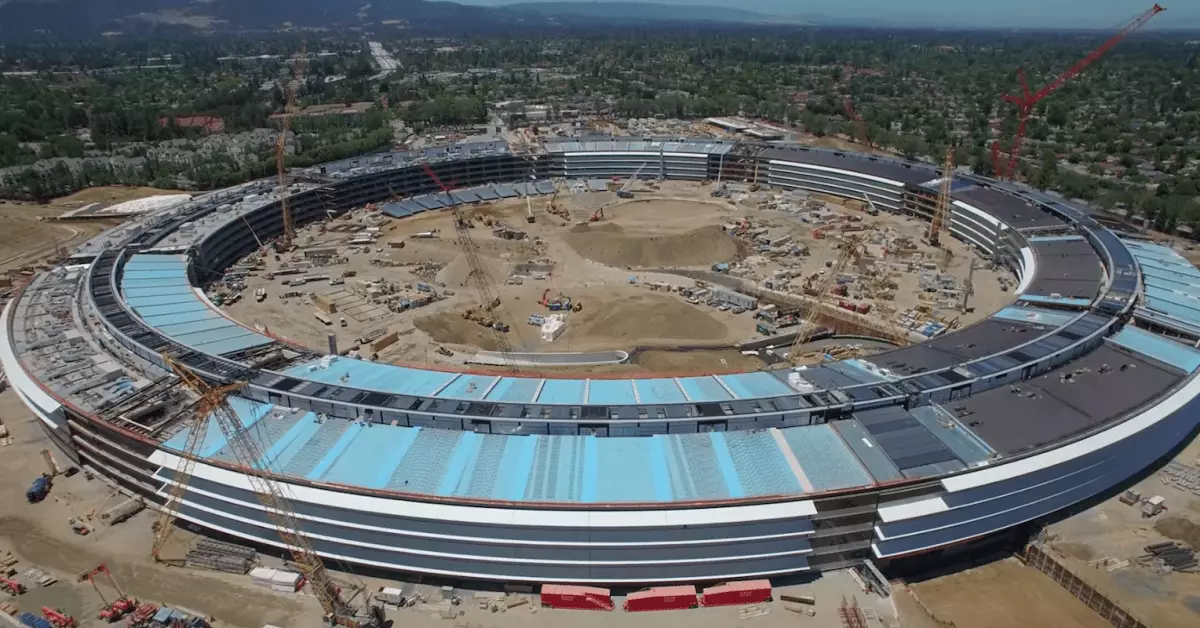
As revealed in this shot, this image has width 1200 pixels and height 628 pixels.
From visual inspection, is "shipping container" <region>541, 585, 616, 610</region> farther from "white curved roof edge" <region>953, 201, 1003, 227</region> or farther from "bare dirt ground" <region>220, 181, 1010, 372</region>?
"white curved roof edge" <region>953, 201, 1003, 227</region>

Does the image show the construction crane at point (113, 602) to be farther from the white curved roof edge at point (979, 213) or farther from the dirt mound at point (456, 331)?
the white curved roof edge at point (979, 213)

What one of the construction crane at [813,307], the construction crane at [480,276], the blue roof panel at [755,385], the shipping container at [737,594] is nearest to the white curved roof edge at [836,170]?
the construction crane at [813,307]

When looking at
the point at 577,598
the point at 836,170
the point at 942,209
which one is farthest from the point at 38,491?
the point at 836,170

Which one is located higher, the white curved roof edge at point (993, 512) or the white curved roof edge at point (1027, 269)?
the white curved roof edge at point (1027, 269)

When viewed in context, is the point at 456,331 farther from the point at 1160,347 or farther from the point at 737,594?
the point at 1160,347

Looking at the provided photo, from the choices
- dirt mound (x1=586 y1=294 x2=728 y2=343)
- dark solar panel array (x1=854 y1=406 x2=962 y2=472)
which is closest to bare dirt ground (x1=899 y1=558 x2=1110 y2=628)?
dark solar panel array (x1=854 y1=406 x2=962 y2=472)

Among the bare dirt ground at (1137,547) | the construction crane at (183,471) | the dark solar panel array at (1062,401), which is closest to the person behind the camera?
the bare dirt ground at (1137,547)

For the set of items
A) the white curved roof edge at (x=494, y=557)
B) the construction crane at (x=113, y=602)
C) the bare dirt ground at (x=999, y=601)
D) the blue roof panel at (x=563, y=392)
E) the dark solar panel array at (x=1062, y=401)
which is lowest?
the construction crane at (x=113, y=602)
